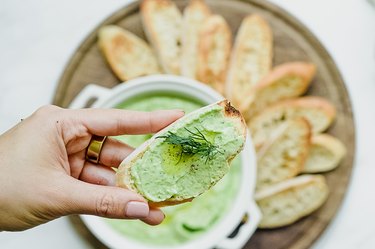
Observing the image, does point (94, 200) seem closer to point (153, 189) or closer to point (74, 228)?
→ point (153, 189)

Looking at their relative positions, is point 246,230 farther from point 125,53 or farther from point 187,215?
point 125,53

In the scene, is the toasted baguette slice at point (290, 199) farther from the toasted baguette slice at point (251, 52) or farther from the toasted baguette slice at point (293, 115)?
the toasted baguette slice at point (251, 52)

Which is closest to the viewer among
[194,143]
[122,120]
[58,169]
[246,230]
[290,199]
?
[194,143]

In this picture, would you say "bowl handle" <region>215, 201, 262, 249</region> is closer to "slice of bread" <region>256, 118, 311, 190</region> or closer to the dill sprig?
→ "slice of bread" <region>256, 118, 311, 190</region>

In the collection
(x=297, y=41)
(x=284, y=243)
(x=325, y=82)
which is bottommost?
(x=284, y=243)

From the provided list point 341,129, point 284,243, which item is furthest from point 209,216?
point 341,129

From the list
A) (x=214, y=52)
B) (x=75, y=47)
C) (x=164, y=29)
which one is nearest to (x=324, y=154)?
(x=214, y=52)

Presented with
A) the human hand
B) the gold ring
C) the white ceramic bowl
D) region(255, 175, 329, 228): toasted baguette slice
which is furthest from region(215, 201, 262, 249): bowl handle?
the gold ring
